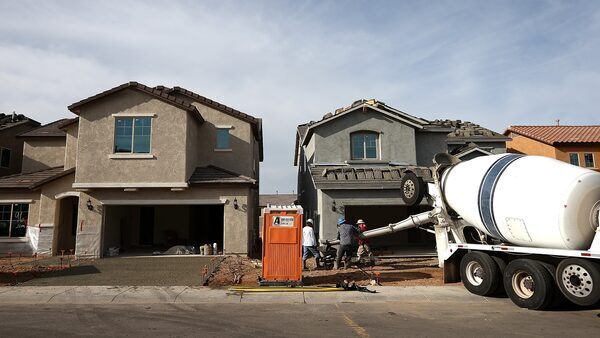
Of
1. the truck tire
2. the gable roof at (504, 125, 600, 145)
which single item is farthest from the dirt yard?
the gable roof at (504, 125, 600, 145)

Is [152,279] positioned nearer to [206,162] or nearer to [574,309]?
[206,162]

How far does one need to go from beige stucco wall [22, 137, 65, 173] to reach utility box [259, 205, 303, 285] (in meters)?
15.7

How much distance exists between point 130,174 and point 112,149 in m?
1.19

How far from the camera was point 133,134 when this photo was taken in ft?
54.6

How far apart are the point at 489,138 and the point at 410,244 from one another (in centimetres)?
723

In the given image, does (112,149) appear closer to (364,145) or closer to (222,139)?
(222,139)

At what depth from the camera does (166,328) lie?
7047 millimetres

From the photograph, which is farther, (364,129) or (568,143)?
(568,143)

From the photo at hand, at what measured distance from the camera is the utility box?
1084 centimetres

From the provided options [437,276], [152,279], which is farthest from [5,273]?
[437,276]

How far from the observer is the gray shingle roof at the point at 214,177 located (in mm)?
16922

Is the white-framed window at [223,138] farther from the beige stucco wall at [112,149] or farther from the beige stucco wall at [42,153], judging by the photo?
the beige stucco wall at [42,153]

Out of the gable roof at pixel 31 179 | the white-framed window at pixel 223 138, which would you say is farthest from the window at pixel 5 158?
the white-framed window at pixel 223 138

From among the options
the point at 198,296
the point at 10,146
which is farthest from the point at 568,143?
the point at 10,146
